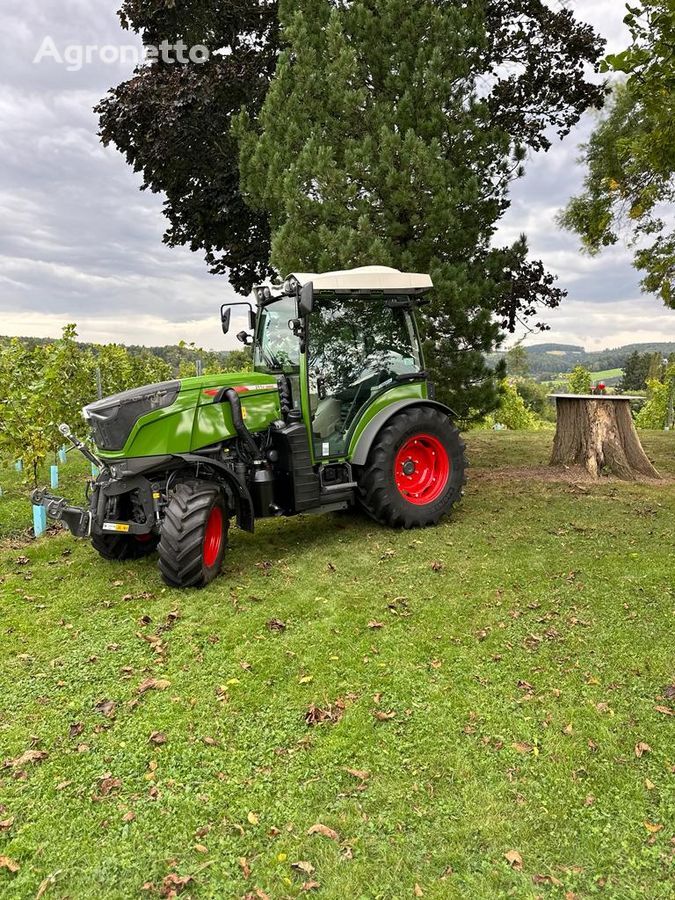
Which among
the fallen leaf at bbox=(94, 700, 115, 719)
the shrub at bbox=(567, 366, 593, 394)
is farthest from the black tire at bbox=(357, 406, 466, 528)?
the shrub at bbox=(567, 366, 593, 394)

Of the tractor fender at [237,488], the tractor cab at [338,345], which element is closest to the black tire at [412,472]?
the tractor cab at [338,345]

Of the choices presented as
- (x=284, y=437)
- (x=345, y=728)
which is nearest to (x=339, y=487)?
(x=284, y=437)

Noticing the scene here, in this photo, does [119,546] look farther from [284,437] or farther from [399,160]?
[399,160]

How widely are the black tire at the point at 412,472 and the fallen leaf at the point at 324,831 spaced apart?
355cm

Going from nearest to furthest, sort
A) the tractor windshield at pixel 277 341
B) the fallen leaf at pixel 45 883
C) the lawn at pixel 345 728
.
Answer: the fallen leaf at pixel 45 883
the lawn at pixel 345 728
the tractor windshield at pixel 277 341

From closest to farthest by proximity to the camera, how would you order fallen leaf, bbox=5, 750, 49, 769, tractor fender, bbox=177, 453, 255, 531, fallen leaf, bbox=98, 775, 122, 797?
fallen leaf, bbox=98, 775, 122, 797 < fallen leaf, bbox=5, 750, 49, 769 < tractor fender, bbox=177, 453, 255, 531

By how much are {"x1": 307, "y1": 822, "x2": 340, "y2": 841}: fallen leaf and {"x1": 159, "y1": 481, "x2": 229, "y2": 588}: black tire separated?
235 centimetres

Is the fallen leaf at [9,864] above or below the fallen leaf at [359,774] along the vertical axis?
below

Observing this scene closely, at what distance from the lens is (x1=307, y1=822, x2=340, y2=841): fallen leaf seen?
2.26 metres

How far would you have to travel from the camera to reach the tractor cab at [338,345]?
17.6ft

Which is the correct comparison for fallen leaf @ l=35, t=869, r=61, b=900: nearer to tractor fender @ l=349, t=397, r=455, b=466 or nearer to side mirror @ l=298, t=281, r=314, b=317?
side mirror @ l=298, t=281, r=314, b=317

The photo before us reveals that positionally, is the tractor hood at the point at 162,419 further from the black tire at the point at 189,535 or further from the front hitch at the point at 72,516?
the front hitch at the point at 72,516

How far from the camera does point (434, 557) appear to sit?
511cm

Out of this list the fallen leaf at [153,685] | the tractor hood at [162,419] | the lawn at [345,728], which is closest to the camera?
the lawn at [345,728]
